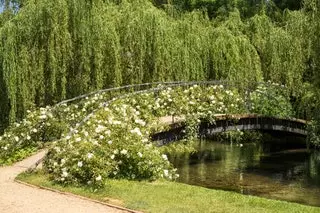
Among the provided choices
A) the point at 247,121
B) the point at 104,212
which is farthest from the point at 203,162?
the point at 104,212

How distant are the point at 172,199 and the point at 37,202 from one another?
2.47 m

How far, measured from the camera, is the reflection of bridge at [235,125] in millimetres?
16097

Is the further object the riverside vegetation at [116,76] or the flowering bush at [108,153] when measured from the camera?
the riverside vegetation at [116,76]

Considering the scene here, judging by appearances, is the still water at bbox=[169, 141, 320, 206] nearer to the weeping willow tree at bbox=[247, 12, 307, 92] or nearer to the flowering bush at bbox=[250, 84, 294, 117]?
the flowering bush at bbox=[250, 84, 294, 117]

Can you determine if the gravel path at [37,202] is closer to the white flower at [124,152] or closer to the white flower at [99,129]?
the white flower at [124,152]

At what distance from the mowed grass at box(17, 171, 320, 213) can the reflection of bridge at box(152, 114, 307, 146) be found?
5.25 metres

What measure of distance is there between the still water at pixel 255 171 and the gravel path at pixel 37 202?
6964 millimetres

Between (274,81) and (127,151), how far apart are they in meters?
15.2

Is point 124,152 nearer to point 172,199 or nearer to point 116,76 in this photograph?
point 172,199

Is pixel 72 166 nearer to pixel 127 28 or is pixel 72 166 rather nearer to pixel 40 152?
pixel 40 152

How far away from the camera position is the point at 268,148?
87.4 feet

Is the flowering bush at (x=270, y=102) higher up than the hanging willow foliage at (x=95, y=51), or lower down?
lower down

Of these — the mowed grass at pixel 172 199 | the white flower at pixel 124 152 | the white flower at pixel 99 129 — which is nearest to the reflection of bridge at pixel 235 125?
the white flower at pixel 99 129

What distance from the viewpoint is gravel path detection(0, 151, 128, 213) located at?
8820 mm
